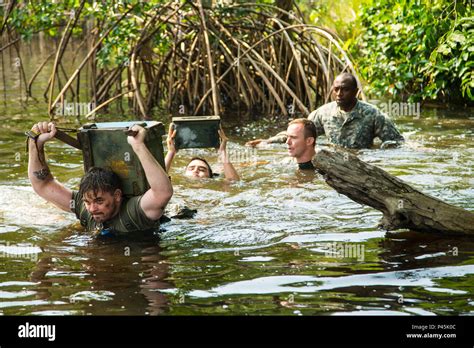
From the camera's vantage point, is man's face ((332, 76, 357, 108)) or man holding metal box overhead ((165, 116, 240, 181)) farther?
man's face ((332, 76, 357, 108))

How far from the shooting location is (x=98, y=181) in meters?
6.49

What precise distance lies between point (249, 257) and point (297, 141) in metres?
3.58

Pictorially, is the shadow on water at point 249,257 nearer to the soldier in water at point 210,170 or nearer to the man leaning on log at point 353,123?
the soldier in water at point 210,170

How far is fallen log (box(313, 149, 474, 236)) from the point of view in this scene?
20.6 feet

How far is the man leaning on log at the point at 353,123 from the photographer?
10948 mm

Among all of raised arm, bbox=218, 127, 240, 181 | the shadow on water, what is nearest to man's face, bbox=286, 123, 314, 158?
the shadow on water

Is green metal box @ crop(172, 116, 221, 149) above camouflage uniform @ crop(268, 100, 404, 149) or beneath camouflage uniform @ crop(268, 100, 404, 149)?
above

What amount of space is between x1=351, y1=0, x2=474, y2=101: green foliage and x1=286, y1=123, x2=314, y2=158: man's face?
2.25 metres

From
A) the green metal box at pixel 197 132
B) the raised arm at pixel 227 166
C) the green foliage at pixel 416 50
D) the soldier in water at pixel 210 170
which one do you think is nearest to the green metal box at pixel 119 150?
the green metal box at pixel 197 132

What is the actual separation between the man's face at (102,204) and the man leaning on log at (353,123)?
4.57m

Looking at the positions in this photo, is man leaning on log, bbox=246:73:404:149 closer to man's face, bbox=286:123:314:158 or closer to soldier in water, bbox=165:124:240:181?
man's face, bbox=286:123:314:158
